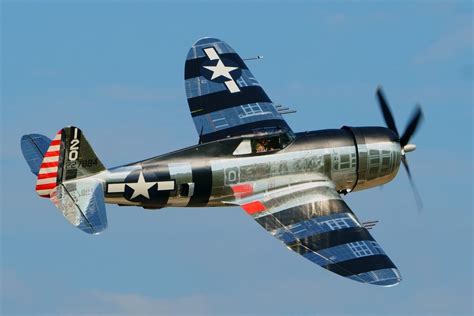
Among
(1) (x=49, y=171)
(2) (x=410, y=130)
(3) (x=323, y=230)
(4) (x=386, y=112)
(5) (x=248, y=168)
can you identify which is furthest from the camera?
(4) (x=386, y=112)

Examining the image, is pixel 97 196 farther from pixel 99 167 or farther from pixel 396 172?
pixel 396 172

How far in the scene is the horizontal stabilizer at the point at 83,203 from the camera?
103 feet

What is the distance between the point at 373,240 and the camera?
32.9 metres

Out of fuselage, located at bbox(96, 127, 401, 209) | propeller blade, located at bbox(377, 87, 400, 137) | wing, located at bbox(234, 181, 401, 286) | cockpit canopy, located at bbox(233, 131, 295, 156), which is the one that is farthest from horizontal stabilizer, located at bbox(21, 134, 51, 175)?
propeller blade, located at bbox(377, 87, 400, 137)

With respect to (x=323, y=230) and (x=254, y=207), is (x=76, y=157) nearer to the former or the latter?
(x=254, y=207)

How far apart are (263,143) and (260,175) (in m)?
0.84

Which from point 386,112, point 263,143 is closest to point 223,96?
point 263,143

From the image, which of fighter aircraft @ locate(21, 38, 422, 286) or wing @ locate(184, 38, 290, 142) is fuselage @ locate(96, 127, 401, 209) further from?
wing @ locate(184, 38, 290, 142)

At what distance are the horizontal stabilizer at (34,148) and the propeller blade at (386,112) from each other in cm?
919

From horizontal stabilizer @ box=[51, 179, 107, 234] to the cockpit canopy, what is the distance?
12.8 feet

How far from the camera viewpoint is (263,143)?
3469 cm

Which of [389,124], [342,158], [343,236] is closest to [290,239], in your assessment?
[343,236]

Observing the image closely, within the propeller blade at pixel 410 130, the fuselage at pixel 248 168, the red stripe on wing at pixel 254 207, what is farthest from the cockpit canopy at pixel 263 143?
the propeller blade at pixel 410 130

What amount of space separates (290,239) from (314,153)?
304 centimetres
